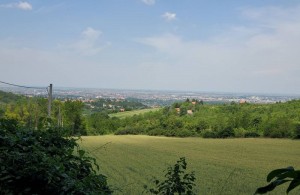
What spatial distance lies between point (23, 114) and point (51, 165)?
21964 millimetres

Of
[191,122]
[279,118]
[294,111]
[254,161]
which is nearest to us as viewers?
[254,161]

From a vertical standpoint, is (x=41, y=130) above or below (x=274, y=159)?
above

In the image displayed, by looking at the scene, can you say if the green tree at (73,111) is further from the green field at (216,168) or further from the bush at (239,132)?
the green field at (216,168)

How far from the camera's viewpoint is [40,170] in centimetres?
256

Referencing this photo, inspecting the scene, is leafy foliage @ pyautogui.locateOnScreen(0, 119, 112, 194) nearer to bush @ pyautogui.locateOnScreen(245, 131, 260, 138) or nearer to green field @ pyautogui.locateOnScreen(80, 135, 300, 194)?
green field @ pyautogui.locateOnScreen(80, 135, 300, 194)

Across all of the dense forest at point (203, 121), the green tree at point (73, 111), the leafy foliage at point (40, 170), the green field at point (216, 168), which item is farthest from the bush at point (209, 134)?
the leafy foliage at point (40, 170)

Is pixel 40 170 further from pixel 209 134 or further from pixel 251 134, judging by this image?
pixel 209 134

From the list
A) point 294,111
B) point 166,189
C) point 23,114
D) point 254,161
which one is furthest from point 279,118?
point 166,189

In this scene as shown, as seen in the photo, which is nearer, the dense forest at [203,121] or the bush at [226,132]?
the dense forest at [203,121]

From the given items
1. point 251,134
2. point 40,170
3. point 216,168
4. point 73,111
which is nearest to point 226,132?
point 251,134

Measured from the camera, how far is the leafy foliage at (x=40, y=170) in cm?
247

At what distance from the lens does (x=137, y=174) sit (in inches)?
632

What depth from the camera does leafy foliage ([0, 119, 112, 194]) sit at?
8.12 feet

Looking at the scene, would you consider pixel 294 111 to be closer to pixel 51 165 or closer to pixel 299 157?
pixel 299 157
